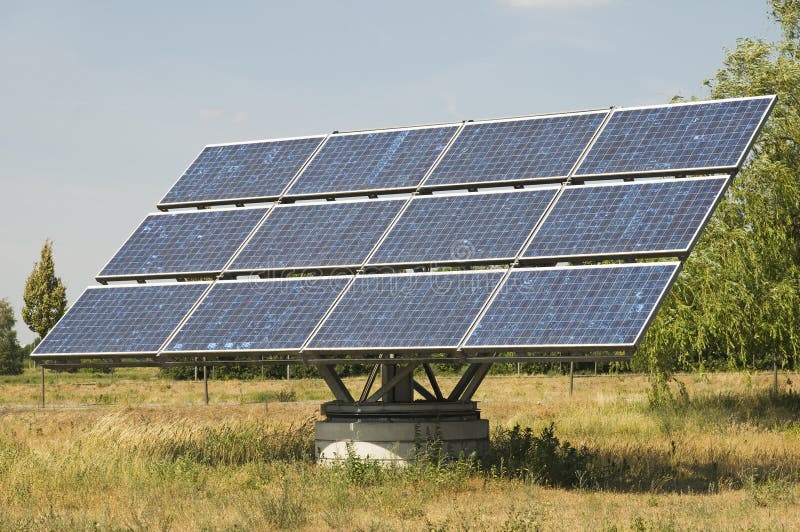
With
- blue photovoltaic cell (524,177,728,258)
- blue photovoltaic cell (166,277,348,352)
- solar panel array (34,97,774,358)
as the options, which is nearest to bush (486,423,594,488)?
solar panel array (34,97,774,358)

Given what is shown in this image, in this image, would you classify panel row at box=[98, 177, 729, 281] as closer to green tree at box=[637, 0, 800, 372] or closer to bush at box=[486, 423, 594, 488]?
bush at box=[486, 423, 594, 488]

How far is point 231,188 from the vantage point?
23516mm

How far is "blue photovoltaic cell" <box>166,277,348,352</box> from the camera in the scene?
18750mm

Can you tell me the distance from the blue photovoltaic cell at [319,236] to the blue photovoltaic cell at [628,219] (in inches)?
139

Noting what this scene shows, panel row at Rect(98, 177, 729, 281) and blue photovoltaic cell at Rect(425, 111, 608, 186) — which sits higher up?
blue photovoltaic cell at Rect(425, 111, 608, 186)

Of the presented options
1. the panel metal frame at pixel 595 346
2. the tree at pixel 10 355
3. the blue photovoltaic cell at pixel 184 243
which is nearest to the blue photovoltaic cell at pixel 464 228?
the panel metal frame at pixel 595 346

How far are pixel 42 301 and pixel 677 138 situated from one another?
60404 millimetres

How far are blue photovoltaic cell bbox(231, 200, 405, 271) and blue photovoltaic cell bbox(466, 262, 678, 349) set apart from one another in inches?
140

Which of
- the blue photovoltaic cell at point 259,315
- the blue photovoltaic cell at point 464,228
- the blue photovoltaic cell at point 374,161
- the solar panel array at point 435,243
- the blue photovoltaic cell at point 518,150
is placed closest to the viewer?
the solar panel array at point 435,243

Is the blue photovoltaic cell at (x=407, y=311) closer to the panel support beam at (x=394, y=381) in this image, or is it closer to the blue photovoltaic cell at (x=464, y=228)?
the blue photovoltaic cell at (x=464, y=228)

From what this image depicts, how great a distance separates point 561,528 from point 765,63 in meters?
22.4

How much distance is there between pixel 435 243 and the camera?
19.4 meters

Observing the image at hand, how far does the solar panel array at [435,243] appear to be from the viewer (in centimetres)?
1731

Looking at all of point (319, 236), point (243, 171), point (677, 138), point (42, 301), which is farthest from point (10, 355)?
point (677, 138)
